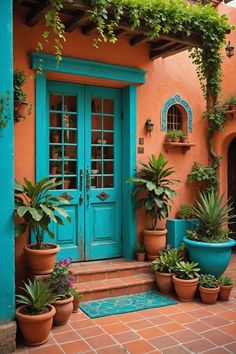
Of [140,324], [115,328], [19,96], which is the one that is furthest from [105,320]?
[19,96]

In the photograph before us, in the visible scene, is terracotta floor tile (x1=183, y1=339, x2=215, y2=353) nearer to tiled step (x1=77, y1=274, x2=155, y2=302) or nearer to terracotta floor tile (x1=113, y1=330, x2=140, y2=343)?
terracotta floor tile (x1=113, y1=330, x2=140, y2=343)

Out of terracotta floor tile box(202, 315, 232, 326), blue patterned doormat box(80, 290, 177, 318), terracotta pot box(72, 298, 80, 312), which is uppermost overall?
terracotta pot box(72, 298, 80, 312)

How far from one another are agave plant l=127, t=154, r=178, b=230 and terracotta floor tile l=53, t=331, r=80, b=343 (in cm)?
206

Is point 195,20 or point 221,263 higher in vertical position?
point 195,20

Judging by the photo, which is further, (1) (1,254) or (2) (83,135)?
(2) (83,135)

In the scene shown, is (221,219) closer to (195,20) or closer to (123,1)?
(195,20)

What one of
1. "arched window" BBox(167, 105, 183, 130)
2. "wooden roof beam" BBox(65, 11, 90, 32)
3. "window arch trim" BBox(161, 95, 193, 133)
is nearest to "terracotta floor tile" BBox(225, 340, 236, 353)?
"window arch trim" BBox(161, 95, 193, 133)

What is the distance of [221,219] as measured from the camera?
503cm

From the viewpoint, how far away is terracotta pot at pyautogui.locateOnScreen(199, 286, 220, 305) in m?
4.45

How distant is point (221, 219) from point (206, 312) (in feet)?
4.42

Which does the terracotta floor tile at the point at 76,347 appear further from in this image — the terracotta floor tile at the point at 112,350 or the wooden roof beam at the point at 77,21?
the wooden roof beam at the point at 77,21

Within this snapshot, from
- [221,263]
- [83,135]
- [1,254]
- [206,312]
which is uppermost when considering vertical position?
[83,135]

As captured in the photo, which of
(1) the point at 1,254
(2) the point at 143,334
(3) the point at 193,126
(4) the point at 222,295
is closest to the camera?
(1) the point at 1,254

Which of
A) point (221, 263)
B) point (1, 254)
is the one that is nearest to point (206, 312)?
point (221, 263)
